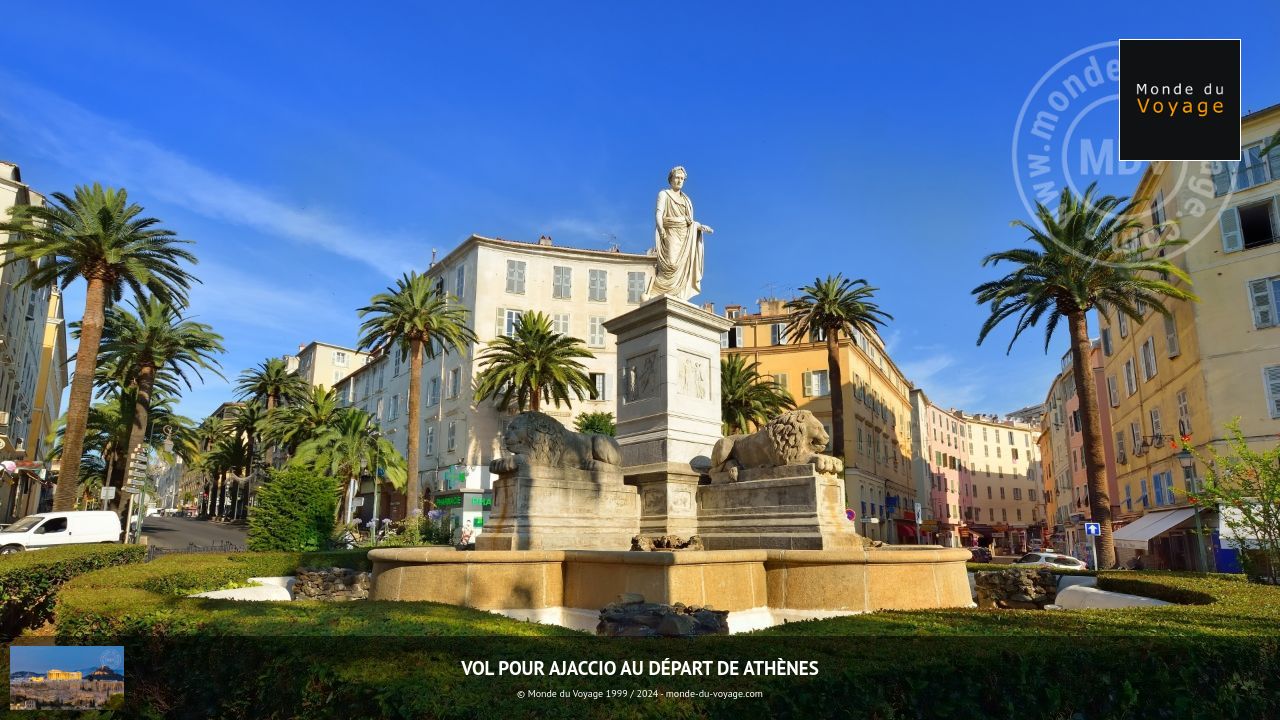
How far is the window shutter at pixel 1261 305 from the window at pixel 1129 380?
35.2 ft

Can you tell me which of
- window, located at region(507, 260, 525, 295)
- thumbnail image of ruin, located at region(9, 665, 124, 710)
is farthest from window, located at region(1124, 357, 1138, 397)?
thumbnail image of ruin, located at region(9, 665, 124, 710)

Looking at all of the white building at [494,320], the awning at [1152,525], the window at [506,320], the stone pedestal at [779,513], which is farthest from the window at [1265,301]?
the window at [506,320]

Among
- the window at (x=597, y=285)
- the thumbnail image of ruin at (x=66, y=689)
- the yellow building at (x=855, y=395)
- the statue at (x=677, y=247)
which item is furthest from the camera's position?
the window at (x=597, y=285)

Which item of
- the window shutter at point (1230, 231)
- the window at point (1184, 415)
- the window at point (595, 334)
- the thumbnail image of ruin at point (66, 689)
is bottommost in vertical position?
the thumbnail image of ruin at point (66, 689)

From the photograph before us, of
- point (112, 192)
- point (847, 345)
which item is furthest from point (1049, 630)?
point (847, 345)

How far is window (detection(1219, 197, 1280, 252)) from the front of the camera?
3048 centimetres

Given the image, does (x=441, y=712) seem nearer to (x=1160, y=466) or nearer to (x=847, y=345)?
(x=1160, y=466)

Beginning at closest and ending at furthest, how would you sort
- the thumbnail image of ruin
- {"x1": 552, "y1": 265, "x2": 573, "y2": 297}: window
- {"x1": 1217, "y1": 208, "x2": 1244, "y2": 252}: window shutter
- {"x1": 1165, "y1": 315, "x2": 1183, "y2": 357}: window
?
1. the thumbnail image of ruin
2. {"x1": 1217, "y1": 208, "x2": 1244, "y2": 252}: window shutter
3. {"x1": 1165, "y1": 315, "x2": 1183, "y2": 357}: window
4. {"x1": 552, "y1": 265, "x2": 573, "y2": 297}: window

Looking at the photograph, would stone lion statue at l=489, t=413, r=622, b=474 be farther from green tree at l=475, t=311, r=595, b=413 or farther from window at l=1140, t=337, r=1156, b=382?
window at l=1140, t=337, r=1156, b=382

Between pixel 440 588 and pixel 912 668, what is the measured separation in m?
6.70

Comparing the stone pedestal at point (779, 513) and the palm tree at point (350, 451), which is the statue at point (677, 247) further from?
the palm tree at point (350, 451)

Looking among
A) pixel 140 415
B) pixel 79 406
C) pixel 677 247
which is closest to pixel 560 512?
pixel 677 247

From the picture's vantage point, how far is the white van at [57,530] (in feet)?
81.7

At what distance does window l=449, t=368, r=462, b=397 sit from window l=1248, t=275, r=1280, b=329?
42491 millimetres
